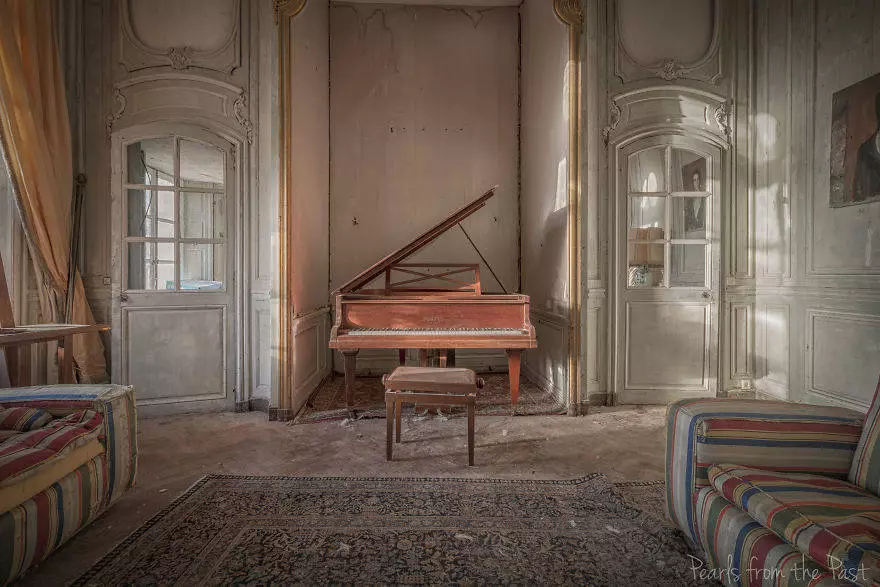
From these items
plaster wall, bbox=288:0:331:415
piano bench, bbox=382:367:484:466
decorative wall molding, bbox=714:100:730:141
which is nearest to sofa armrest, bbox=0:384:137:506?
piano bench, bbox=382:367:484:466

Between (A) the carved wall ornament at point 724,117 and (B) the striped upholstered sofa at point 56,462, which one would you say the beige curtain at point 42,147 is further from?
(A) the carved wall ornament at point 724,117

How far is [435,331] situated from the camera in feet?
11.1

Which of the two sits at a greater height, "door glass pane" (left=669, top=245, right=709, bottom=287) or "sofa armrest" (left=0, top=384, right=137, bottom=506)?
"door glass pane" (left=669, top=245, right=709, bottom=287)

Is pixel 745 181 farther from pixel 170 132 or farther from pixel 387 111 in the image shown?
pixel 170 132

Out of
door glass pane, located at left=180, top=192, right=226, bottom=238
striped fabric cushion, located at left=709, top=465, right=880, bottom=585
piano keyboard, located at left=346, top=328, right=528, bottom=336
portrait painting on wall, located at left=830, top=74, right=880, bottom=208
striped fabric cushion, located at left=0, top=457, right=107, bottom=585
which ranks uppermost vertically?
portrait painting on wall, located at left=830, top=74, right=880, bottom=208

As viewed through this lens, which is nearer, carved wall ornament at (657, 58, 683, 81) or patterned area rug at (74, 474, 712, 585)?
patterned area rug at (74, 474, 712, 585)

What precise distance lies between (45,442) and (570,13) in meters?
4.36

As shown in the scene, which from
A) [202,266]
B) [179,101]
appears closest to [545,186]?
[202,266]

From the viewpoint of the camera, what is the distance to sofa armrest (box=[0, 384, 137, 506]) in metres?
2.05

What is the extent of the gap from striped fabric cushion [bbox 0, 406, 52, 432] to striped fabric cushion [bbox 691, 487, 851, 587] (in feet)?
9.15

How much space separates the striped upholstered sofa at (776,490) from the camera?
1163 mm

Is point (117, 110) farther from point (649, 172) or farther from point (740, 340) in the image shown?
point (740, 340)

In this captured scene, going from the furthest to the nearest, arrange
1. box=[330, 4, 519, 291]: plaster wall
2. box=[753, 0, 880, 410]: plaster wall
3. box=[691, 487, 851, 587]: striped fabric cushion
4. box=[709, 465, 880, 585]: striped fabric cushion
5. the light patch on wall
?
box=[330, 4, 519, 291]: plaster wall
the light patch on wall
box=[753, 0, 880, 410]: plaster wall
box=[691, 487, 851, 587]: striped fabric cushion
box=[709, 465, 880, 585]: striped fabric cushion

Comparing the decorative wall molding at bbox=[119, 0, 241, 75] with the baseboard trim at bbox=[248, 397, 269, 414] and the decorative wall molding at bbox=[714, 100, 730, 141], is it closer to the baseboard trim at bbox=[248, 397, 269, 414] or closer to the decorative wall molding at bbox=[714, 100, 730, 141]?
the baseboard trim at bbox=[248, 397, 269, 414]
